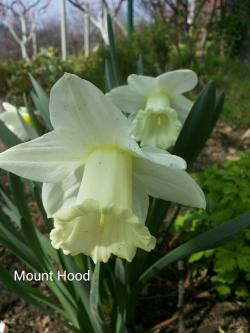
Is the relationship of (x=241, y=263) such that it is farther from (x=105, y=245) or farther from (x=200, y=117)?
(x=105, y=245)

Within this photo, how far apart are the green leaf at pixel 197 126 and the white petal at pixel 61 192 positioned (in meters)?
0.33

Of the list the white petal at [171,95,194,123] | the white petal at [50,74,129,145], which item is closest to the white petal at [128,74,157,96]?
the white petal at [171,95,194,123]

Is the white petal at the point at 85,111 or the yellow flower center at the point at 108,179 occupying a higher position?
the white petal at the point at 85,111

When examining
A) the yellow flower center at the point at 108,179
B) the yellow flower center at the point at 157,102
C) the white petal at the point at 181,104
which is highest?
the yellow flower center at the point at 108,179

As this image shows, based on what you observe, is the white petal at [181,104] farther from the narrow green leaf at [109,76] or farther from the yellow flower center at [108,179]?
the yellow flower center at [108,179]

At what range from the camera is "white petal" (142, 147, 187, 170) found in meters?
0.72

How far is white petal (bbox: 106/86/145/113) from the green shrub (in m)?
0.47

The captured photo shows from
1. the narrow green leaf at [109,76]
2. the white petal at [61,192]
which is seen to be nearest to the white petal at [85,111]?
the white petal at [61,192]

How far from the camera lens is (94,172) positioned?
0.80 metres

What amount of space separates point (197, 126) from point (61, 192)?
408 millimetres

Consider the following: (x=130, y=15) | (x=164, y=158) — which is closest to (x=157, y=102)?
(x=164, y=158)

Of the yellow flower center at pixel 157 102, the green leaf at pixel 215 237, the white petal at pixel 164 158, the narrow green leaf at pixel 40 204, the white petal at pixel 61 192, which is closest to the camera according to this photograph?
the white petal at pixel 164 158

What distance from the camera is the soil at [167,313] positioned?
146cm

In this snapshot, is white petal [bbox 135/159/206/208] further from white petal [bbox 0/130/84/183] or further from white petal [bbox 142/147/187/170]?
white petal [bbox 0/130/84/183]
